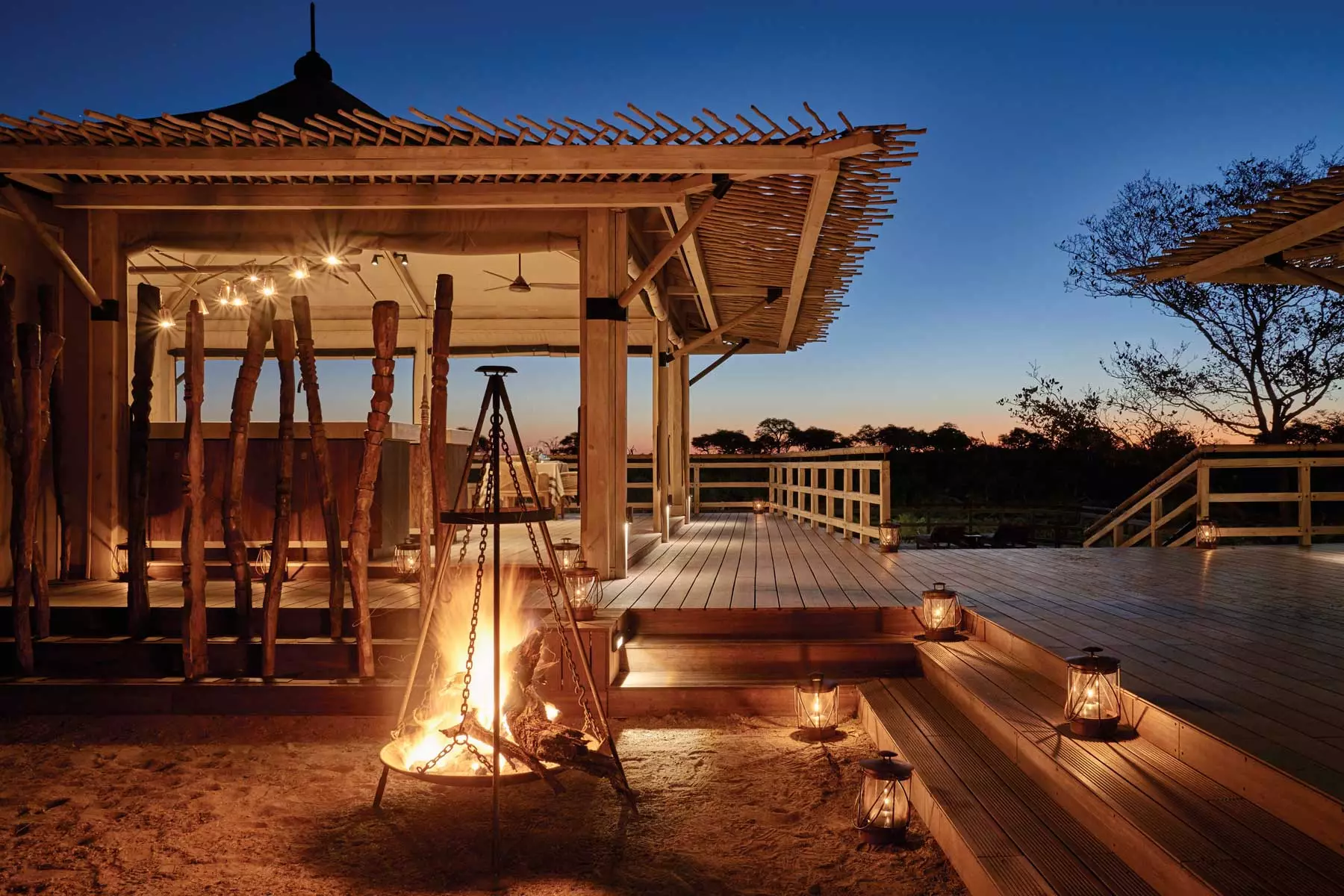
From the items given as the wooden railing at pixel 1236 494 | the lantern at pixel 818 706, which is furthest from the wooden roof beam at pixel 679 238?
the wooden railing at pixel 1236 494

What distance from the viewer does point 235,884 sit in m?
2.87

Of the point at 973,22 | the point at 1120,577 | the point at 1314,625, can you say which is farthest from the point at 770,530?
the point at 973,22

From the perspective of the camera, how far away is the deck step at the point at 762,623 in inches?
203

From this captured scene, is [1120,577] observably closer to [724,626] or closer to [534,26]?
[724,626]

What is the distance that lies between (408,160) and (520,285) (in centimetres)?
296

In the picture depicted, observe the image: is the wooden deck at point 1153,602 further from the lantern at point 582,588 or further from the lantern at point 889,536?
the lantern at point 582,588

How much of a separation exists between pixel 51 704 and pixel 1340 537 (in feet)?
42.7

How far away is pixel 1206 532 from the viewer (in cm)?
878

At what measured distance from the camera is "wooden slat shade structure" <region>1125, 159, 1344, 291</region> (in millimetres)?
4867

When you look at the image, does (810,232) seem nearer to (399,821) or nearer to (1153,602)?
(1153,602)

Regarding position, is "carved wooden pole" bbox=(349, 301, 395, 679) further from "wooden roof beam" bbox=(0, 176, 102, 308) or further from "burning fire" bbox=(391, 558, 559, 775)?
"wooden roof beam" bbox=(0, 176, 102, 308)

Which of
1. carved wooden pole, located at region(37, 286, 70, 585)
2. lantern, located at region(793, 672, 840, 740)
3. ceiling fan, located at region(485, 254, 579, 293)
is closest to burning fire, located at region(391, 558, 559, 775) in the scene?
lantern, located at region(793, 672, 840, 740)

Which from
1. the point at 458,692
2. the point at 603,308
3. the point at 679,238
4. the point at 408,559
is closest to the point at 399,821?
the point at 458,692

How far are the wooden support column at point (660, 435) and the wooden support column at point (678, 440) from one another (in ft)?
Result: 4.94
